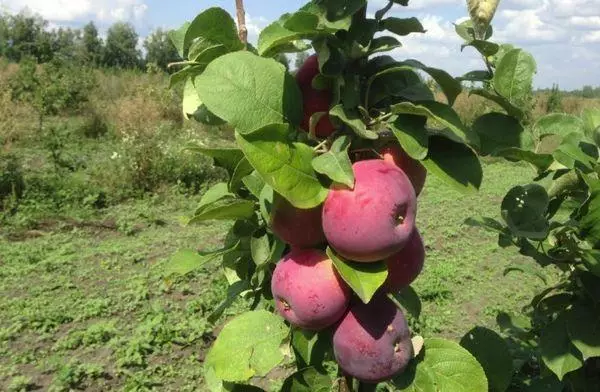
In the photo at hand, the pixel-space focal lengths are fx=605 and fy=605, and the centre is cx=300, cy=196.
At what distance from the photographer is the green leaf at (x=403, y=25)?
0.87m

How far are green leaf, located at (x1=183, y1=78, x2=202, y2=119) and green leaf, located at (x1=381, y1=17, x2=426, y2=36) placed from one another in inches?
14.0

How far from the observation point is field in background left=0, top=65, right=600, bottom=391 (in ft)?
12.2

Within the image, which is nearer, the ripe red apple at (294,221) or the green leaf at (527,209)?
the ripe red apple at (294,221)

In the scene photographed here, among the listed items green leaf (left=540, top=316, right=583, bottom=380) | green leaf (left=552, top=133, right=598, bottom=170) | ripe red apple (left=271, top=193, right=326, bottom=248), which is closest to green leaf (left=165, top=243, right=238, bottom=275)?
ripe red apple (left=271, top=193, right=326, bottom=248)

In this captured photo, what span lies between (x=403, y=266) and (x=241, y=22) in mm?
437

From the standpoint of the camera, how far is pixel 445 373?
93 centimetres

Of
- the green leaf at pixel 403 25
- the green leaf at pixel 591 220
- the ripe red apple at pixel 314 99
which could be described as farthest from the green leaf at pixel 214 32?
the green leaf at pixel 591 220

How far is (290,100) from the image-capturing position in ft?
2.76

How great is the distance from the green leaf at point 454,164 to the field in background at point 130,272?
486 mm

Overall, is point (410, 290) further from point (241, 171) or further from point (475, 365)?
point (241, 171)

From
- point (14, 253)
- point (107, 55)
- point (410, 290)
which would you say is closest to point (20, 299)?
point (14, 253)

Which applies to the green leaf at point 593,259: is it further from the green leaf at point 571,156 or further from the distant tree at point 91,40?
the distant tree at point 91,40

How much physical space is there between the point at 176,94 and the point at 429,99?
15.3 meters

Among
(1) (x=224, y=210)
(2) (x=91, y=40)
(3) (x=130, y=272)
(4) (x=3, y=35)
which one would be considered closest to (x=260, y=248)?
(1) (x=224, y=210)
